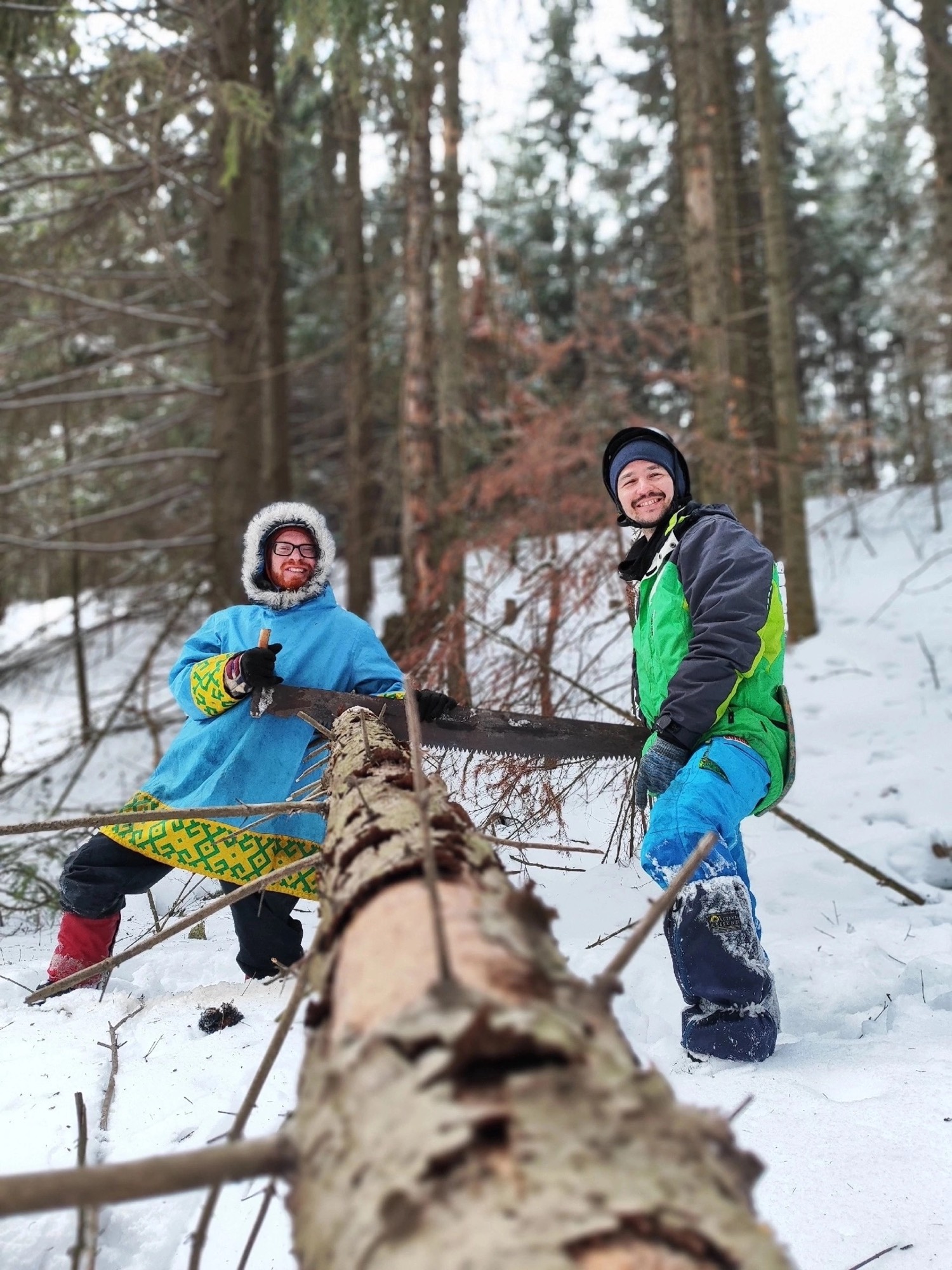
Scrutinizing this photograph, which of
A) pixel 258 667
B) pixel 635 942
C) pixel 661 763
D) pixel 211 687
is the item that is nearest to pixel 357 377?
pixel 211 687

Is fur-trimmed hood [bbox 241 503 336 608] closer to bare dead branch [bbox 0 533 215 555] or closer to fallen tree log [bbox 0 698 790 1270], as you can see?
fallen tree log [bbox 0 698 790 1270]

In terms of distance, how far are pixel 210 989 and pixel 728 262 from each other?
→ 1094cm

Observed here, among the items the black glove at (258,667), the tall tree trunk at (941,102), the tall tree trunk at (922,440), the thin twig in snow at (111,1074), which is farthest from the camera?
the tall tree trunk at (922,440)

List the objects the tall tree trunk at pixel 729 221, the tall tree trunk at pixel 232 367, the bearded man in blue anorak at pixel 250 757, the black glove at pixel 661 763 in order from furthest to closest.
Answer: the tall tree trunk at pixel 729 221 < the tall tree trunk at pixel 232 367 < the bearded man in blue anorak at pixel 250 757 < the black glove at pixel 661 763

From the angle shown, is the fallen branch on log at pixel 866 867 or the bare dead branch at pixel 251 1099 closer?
the bare dead branch at pixel 251 1099

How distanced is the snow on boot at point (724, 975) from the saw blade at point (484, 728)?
83 centimetres

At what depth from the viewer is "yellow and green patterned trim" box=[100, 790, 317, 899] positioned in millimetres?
3094

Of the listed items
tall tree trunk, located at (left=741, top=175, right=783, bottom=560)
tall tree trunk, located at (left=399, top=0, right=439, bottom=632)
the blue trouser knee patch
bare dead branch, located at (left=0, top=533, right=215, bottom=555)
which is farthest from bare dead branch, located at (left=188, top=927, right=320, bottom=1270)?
tall tree trunk, located at (left=741, top=175, right=783, bottom=560)

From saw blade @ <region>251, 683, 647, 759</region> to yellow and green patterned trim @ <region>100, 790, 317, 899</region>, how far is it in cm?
45

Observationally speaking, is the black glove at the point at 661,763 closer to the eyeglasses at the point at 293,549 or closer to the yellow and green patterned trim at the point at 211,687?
the yellow and green patterned trim at the point at 211,687

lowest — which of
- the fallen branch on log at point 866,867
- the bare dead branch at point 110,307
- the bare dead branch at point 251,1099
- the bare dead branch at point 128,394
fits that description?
the fallen branch on log at point 866,867

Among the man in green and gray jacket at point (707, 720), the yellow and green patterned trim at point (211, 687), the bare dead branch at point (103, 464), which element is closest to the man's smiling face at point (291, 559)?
the yellow and green patterned trim at point (211, 687)

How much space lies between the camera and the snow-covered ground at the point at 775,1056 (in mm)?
1696

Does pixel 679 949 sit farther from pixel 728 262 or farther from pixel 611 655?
pixel 728 262
